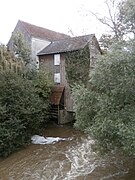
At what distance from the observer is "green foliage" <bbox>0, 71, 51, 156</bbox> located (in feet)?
45.5

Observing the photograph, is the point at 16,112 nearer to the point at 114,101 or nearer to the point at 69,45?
the point at 114,101

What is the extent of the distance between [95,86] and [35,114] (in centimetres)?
774

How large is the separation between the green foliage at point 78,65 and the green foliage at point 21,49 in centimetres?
479

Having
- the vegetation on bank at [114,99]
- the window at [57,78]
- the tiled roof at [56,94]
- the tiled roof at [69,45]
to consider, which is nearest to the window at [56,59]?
the tiled roof at [69,45]

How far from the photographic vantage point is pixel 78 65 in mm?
20578

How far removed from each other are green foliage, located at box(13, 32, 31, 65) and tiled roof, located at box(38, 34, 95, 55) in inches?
54.6

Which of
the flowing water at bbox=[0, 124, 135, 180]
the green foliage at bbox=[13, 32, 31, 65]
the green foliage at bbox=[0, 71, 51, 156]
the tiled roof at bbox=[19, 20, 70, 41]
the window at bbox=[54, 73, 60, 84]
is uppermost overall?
the tiled roof at bbox=[19, 20, 70, 41]

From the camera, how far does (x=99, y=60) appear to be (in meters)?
8.75

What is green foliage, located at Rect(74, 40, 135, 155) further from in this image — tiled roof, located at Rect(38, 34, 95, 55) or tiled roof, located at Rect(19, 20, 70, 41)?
tiled roof, located at Rect(19, 20, 70, 41)

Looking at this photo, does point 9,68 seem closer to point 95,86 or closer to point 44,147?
point 44,147

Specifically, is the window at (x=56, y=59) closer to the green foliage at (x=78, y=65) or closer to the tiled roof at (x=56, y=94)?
the green foliage at (x=78, y=65)

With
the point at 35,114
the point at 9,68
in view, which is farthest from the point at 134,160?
the point at 9,68

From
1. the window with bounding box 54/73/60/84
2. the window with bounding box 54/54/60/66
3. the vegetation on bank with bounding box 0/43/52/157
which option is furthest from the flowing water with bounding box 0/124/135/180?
the window with bounding box 54/54/60/66

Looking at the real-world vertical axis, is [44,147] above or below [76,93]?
below
